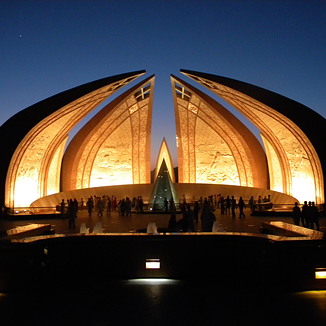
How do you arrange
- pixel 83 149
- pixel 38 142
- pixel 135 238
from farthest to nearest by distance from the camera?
pixel 83 149
pixel 38 142
pixel 135 238

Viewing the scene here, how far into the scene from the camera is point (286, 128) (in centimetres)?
1284

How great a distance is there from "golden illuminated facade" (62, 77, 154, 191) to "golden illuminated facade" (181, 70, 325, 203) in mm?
4213

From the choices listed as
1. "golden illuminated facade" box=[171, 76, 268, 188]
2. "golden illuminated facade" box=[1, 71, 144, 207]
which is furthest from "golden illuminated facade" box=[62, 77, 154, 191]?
"golden illuminated facade" box=[171, 76, 268, 188]

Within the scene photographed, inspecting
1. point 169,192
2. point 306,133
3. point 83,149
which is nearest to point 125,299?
point 169,192

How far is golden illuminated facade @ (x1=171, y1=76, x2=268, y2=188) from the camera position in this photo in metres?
16.0

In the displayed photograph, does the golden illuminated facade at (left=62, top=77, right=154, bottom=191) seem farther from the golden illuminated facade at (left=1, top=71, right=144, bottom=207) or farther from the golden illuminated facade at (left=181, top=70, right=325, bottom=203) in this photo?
the golden illuminated facade at (left=181, top=70, right=325, bottom=203)

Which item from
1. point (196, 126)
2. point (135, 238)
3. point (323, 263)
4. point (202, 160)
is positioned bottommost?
point (323, 263)

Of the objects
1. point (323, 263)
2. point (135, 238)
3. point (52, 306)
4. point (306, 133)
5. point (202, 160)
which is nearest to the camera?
point (52, 306)

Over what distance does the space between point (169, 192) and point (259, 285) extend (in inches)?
301

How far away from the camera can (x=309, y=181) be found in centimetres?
1270

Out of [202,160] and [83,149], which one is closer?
[83,149]

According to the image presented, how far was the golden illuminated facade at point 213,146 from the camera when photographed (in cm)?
1602

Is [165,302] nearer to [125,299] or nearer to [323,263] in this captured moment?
[125,299]

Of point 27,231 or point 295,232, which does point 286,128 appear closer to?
point 295,232
